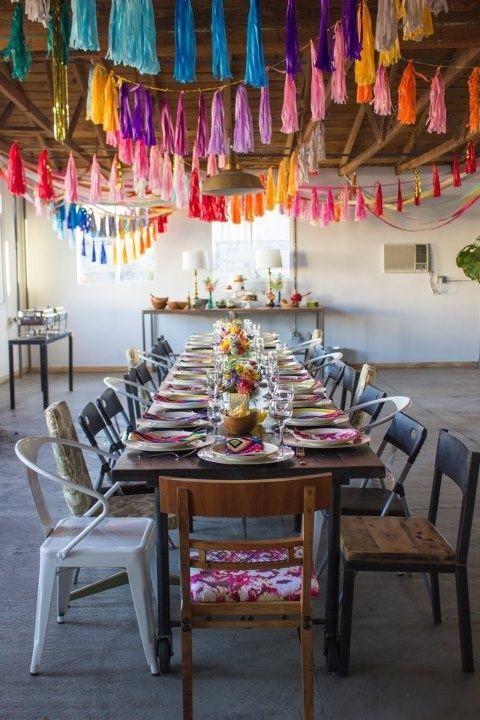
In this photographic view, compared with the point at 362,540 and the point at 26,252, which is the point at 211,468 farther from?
the point at 26,252

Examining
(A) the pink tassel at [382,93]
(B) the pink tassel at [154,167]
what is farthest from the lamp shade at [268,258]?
(A) the pink tassel at [382,93]

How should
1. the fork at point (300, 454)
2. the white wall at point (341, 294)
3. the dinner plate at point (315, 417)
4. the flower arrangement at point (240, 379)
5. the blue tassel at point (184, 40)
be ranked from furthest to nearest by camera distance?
the white wall at point (341, 294), the blue tassel at point (184, 40), the flower arrangement at point (240, 379), the dinner plate at point (315, 417), the fork at point (300, 454)

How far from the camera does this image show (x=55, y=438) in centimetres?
278

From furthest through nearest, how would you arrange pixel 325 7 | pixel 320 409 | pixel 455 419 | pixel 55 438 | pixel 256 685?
pixel 455 419
pixel 325 7
pixel 320 409
pixel 55 438
pixel 256 685

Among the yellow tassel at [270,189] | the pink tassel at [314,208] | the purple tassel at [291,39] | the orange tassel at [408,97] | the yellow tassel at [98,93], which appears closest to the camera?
the purple tassel at [291,39]

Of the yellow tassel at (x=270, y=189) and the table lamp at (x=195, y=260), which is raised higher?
the yellow tassel at (x=270, y=189)

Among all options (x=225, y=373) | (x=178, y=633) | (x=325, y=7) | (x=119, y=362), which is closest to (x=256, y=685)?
(x=178, y=633)

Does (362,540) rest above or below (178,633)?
above

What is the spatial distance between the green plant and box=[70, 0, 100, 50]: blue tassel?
27.5 ft

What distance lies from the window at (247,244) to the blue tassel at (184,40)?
23.9 feet

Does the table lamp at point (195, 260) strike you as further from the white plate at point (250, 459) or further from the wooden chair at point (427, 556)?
the wooden chair at point (427, 556)

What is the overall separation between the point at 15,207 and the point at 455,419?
7.35 m

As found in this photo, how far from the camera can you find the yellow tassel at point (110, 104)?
196 inches

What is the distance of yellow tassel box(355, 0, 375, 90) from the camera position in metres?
4.19
